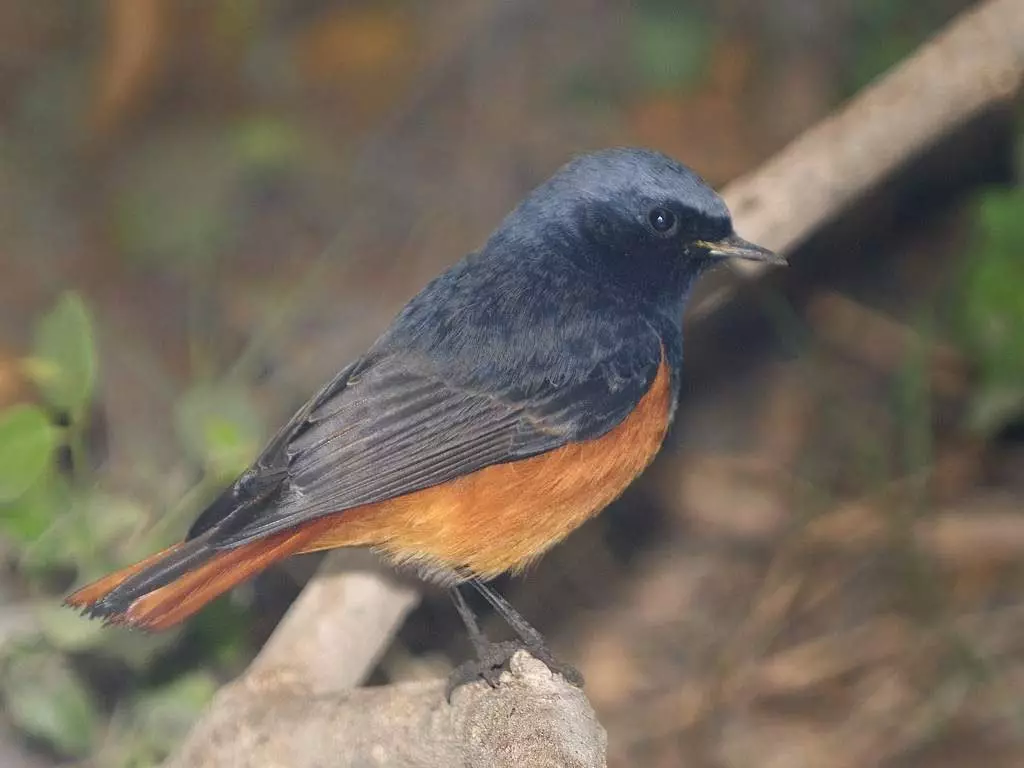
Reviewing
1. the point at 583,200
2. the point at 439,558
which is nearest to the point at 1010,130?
the point at 583,200

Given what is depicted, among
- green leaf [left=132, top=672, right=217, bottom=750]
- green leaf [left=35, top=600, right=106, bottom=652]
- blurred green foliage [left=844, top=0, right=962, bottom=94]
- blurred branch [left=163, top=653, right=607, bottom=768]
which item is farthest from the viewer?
blurred green foliage [left=844, top=0, right=962, bottom=94]

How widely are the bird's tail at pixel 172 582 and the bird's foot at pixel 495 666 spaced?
0.52 metres

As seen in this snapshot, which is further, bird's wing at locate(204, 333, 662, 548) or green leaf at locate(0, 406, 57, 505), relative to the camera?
green leaf at locate(0, 406, 57, 505)

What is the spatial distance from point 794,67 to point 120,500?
381 cm

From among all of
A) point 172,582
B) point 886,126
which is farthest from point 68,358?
point 886,126

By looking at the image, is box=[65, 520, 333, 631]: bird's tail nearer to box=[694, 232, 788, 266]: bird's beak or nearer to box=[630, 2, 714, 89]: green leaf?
box=[694, 232, 788, 266]: bird's beak

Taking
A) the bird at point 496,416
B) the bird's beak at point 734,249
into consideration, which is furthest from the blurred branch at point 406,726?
the bird's beak at point 734,249

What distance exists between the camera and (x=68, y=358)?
364 cm

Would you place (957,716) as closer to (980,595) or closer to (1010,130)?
(980,595)

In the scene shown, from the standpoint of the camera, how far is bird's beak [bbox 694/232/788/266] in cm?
351

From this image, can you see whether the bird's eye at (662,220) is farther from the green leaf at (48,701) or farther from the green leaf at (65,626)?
the green leaf at (48,701)

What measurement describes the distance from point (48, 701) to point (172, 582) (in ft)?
3.19

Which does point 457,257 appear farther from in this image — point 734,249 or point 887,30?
point 734,249

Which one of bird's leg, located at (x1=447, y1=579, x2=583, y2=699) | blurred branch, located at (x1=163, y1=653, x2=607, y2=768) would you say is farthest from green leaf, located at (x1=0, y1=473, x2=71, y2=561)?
bird's leg, located at (x1=447, y1=579, x2=583, y2=699)
